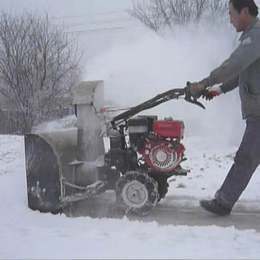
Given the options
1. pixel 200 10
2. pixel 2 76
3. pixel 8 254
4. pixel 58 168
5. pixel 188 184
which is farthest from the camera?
pixel 200 10

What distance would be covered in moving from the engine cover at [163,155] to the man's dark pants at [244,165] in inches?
24.2

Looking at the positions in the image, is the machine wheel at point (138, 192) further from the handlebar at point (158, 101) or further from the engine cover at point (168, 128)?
→ the handlebar at point (158, 101)

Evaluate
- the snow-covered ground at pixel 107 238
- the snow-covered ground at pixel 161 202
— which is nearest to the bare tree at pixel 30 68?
the snow-covered ground at pixel 161 202

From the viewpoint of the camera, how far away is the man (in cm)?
390

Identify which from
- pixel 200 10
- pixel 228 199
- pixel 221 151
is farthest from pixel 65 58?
pixel 228 199

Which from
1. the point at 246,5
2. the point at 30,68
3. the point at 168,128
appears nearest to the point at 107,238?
the point at 168,128

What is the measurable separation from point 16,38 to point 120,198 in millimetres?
11253

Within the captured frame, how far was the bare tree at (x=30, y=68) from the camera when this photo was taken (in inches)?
535

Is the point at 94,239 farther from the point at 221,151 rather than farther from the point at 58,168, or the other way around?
the point at 221,151

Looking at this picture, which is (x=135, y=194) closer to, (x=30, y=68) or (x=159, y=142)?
(x=159, y=142)

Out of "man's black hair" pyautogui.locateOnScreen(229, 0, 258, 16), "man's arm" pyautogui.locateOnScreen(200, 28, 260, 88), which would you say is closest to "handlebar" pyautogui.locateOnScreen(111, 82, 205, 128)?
"man's arm" pyautogui.locateOnScreen(200, 28, 260, 88)

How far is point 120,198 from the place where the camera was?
4383 millimetres

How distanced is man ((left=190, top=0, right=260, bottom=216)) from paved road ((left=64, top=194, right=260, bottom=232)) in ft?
0.52

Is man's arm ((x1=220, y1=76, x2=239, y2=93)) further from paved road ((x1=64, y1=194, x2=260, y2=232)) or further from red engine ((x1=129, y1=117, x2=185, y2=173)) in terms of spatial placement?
paved road ((x1=64, y1=194, x2=260, y2=232))
